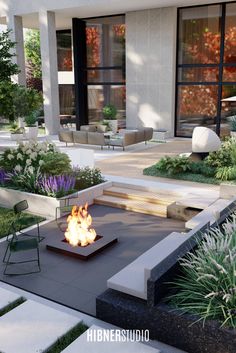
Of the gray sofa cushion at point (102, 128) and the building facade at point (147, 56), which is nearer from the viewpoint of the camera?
the building facade at point (147, 56)

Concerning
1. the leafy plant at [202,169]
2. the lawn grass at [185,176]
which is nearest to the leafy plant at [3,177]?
the lawn grass at [185,176]

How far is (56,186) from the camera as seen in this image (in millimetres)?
8789

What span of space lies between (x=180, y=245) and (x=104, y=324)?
1403 mm

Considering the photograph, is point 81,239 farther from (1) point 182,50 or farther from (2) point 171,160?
(1) point 182,50

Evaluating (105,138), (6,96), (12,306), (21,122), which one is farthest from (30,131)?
(12,306)

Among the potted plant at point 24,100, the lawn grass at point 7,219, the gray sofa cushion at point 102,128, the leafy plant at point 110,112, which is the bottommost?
the lawn grass at point 7,219

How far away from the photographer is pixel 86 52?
21875mm

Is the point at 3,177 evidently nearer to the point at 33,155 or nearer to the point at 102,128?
the point at 33,155

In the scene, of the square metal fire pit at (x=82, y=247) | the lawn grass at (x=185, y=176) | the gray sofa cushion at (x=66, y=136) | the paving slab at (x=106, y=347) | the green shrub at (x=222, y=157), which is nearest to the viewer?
the paving slab at (x=106, y=347)

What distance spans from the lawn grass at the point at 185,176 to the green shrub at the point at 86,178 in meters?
1.72

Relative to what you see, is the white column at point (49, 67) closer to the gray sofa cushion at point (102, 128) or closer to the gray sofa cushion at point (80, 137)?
the gray sofa cushion at point (102, 128)

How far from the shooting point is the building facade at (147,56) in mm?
17469

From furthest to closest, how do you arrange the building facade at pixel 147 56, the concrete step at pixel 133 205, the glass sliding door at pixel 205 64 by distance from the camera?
the building facade at pixel 147 56, the glass sliding door at pixel 205 64, the concrete step at pixel 133 205

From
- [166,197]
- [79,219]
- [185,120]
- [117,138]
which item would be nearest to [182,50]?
[185,120]
